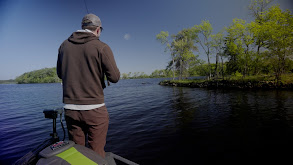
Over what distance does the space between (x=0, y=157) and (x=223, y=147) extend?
7.30 meters

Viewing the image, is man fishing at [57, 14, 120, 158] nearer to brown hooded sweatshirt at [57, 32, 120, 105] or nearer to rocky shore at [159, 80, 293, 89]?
brown hooded sweatshirt at [57, 32, 120, 105]

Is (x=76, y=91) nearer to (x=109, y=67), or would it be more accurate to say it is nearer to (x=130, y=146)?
(x=109, y=67)

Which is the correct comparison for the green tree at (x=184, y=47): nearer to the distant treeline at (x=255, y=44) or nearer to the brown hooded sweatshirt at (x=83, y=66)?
the distant treeline at (x=255, y=44)

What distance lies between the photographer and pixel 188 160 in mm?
3666

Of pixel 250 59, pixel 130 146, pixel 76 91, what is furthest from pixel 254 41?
pixel 76 91

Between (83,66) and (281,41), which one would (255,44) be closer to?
(281,41)

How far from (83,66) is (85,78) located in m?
0.17

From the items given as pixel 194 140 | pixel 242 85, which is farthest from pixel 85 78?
pixel 242 85

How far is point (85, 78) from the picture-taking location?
1786mm

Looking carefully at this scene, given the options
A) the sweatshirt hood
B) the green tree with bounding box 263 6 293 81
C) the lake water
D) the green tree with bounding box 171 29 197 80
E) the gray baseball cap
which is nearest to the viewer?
the sweatshirt hood

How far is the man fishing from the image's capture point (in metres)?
1.76

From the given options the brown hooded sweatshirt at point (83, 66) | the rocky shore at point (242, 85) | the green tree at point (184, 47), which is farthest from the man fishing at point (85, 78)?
the green tree at point (184, 47)

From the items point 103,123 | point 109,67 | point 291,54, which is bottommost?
point 103,123

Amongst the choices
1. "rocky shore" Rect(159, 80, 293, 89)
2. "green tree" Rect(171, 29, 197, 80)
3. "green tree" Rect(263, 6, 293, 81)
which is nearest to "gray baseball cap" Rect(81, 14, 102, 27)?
"rocky shore" Rect(159, 80, 293, 89)
